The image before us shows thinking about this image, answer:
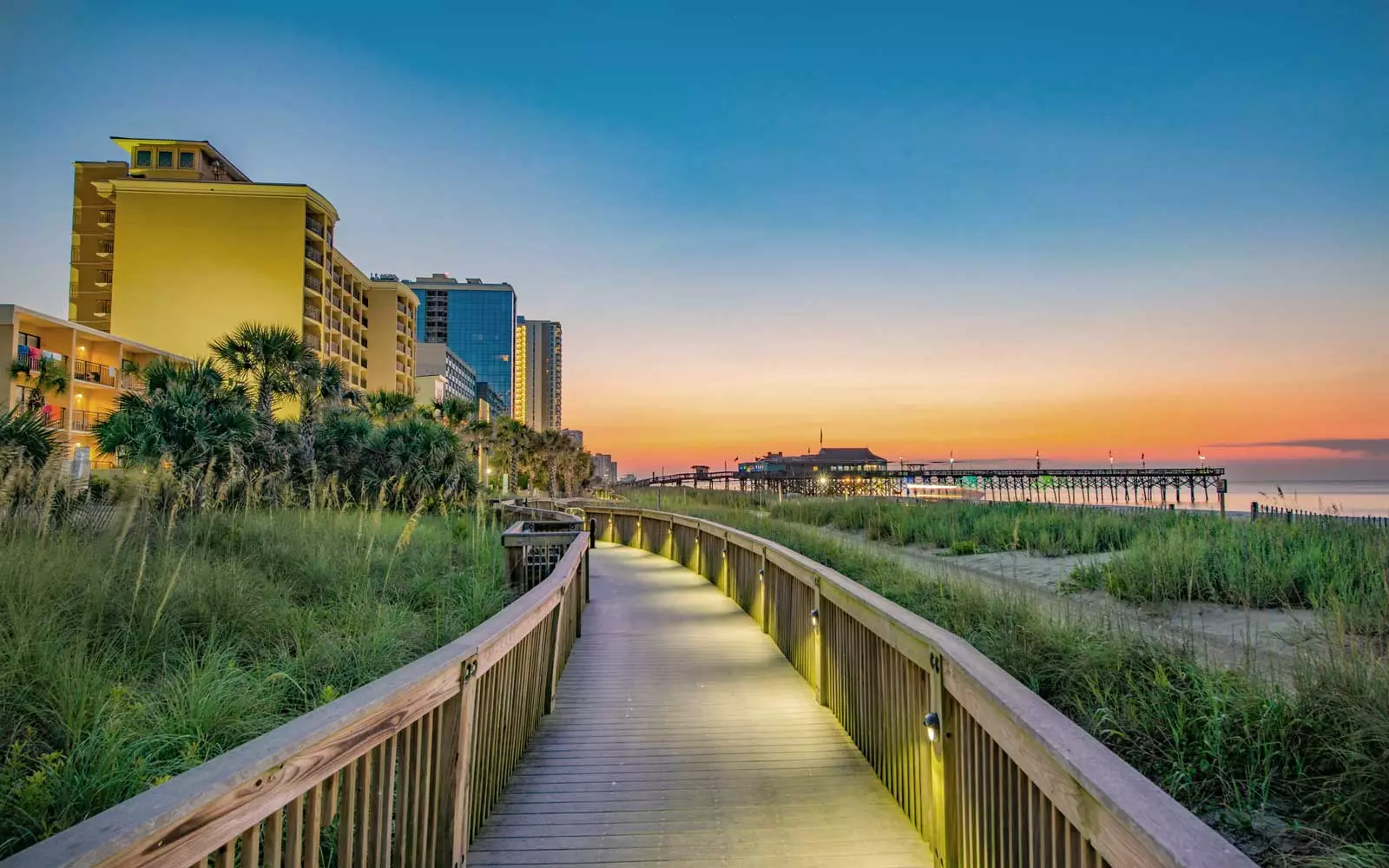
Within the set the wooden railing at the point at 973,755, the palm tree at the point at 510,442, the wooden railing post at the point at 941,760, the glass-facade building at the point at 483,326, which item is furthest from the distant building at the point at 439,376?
the wooden railing post at the point at 941,760

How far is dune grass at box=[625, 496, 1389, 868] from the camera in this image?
239 centimetres

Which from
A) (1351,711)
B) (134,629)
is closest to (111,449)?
(134,629)

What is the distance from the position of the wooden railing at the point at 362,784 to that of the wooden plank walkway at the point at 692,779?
0.35 meters

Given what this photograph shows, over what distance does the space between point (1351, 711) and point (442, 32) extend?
65.8 feet

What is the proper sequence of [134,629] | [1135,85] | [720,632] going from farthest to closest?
[1135,85] → [720,632] → [134,629]

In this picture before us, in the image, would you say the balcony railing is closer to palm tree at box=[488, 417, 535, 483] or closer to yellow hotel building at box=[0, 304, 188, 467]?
yellow hotel building at box=[0, 304, 188, 467]

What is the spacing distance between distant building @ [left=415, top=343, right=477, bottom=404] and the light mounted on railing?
242 feet

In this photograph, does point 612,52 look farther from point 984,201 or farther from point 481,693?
point 481,693

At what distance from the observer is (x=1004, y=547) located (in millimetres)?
12039

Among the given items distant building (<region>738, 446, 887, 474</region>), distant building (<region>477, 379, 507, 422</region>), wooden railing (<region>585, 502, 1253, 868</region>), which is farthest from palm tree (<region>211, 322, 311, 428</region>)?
distant building (<region>477, 379, 507, 422</region>)

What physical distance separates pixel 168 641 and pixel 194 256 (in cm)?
5758

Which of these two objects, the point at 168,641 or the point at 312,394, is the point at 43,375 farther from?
the point at 168,641

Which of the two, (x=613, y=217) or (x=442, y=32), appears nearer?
(x=442, y=32)

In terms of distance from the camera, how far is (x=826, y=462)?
135 meters
